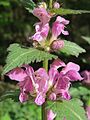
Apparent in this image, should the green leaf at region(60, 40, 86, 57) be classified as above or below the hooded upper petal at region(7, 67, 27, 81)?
above

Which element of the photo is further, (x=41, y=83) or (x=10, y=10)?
(x=10, y=10)

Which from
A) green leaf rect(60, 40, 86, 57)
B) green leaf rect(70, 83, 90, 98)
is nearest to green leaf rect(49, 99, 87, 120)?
green leaf rect(60, 40, 86, 57)

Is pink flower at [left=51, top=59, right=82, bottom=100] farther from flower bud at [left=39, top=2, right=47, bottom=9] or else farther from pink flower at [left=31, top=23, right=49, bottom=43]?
flower bud at [left=39, top=2, right=47, bottom=9]

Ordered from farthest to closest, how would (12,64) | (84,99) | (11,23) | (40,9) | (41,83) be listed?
(11,23) < (84,99) < (41,83) < (40,9) < (12,64)

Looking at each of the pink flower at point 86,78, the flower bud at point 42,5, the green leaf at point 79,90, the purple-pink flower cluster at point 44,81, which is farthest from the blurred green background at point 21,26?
the flower bud at point 42,5

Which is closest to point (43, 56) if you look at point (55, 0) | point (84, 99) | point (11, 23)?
point (55, 0)

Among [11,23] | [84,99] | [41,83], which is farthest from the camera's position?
[11,23]

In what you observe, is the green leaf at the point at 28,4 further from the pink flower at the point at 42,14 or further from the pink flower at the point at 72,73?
the pink flower at the point at 72,73

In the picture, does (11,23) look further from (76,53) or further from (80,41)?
(76,53)
